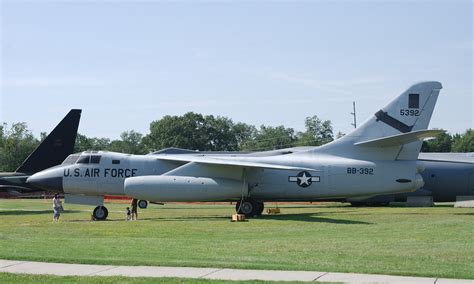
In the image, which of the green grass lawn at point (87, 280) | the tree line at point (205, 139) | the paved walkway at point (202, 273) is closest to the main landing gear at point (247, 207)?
the paved walkway at point (202, 273)

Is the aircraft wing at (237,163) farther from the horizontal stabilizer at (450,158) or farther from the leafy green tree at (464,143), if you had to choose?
the leafy green tree at (464,143)

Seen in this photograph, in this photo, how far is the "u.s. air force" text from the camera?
2858cm

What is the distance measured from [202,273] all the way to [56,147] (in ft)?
95.1

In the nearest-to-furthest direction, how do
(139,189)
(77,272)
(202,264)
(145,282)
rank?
(145,282)
(77,272)
(202,264)
(139,189)

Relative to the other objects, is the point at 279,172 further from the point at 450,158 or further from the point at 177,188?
the point at 450,158

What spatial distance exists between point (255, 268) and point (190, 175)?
16.4 meters

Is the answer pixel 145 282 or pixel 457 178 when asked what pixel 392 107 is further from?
pixel 145 282

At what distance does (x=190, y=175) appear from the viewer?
27984 millimetres

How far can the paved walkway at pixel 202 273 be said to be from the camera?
34.7 ft

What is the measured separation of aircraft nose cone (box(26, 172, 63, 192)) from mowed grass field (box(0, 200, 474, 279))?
18.7 feet

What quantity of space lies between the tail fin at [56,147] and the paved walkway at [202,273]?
2676cm

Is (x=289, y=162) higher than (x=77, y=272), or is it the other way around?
(x=289, y=162)

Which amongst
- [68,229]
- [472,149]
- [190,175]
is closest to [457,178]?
[190,175]

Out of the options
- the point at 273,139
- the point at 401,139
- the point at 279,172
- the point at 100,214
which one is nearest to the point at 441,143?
the point at 273,139
